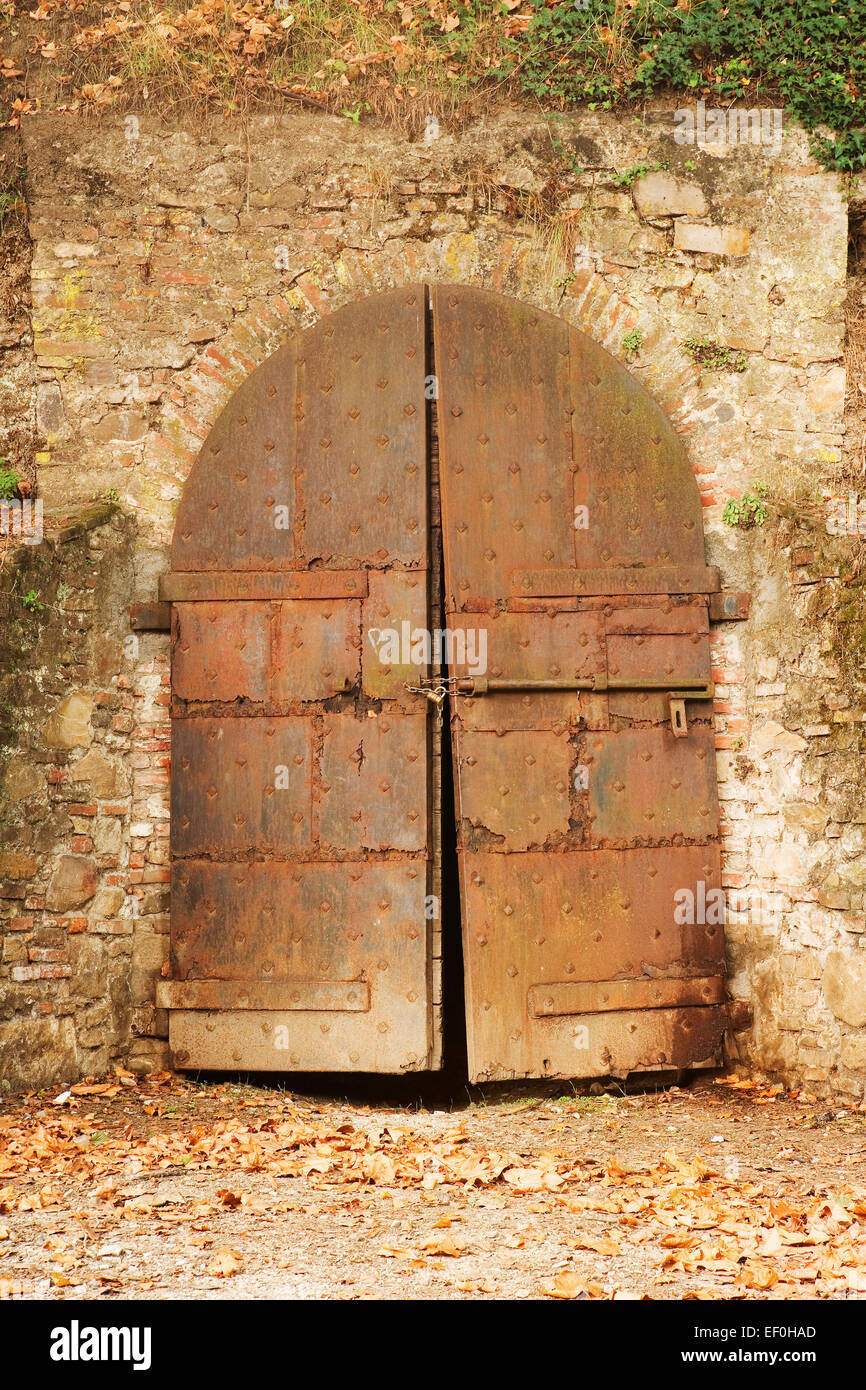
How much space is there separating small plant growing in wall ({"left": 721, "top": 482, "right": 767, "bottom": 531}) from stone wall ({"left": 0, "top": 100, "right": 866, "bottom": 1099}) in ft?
0.15

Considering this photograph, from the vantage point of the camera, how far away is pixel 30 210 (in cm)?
583

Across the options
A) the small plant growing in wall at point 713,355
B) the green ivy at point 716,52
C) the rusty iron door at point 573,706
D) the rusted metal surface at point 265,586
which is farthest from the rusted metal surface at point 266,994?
the green ivy at point 716,52

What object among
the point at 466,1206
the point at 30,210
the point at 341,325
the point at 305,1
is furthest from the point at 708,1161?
the point at 305,1

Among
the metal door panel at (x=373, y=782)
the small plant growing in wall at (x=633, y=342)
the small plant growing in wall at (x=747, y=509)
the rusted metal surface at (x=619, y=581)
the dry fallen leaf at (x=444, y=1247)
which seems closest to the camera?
the dry fallen leaf at (x=444, y=1247)

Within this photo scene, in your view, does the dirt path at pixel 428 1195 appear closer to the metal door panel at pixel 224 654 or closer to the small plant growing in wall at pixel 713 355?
the metal door panel at pixel 224 654

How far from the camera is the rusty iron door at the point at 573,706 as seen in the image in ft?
17.7

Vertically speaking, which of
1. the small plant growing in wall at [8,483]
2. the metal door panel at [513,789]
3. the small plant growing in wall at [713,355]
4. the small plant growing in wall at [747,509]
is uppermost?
the small plant growing in wall at [713,355]

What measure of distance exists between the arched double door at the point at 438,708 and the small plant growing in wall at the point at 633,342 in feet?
0.49

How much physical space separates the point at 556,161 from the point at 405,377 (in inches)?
55.0

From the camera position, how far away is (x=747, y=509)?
5730 millimetres

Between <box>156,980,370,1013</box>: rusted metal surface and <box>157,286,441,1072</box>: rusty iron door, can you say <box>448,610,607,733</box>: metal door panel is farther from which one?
<box>156,980,370,1013</box>: rusted metal surface

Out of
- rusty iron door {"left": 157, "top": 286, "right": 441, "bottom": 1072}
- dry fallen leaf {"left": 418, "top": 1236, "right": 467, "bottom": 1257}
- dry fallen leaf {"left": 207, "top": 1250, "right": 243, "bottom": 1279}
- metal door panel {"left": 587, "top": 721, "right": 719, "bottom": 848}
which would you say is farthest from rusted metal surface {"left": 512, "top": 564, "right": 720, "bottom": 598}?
dry fallen leaf {"left": 207, "top": 1250, "right": 243, "bottom": 1279}

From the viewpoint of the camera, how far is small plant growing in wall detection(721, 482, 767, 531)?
5711 mm

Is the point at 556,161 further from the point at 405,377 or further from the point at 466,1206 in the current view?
the point at 466,1206
